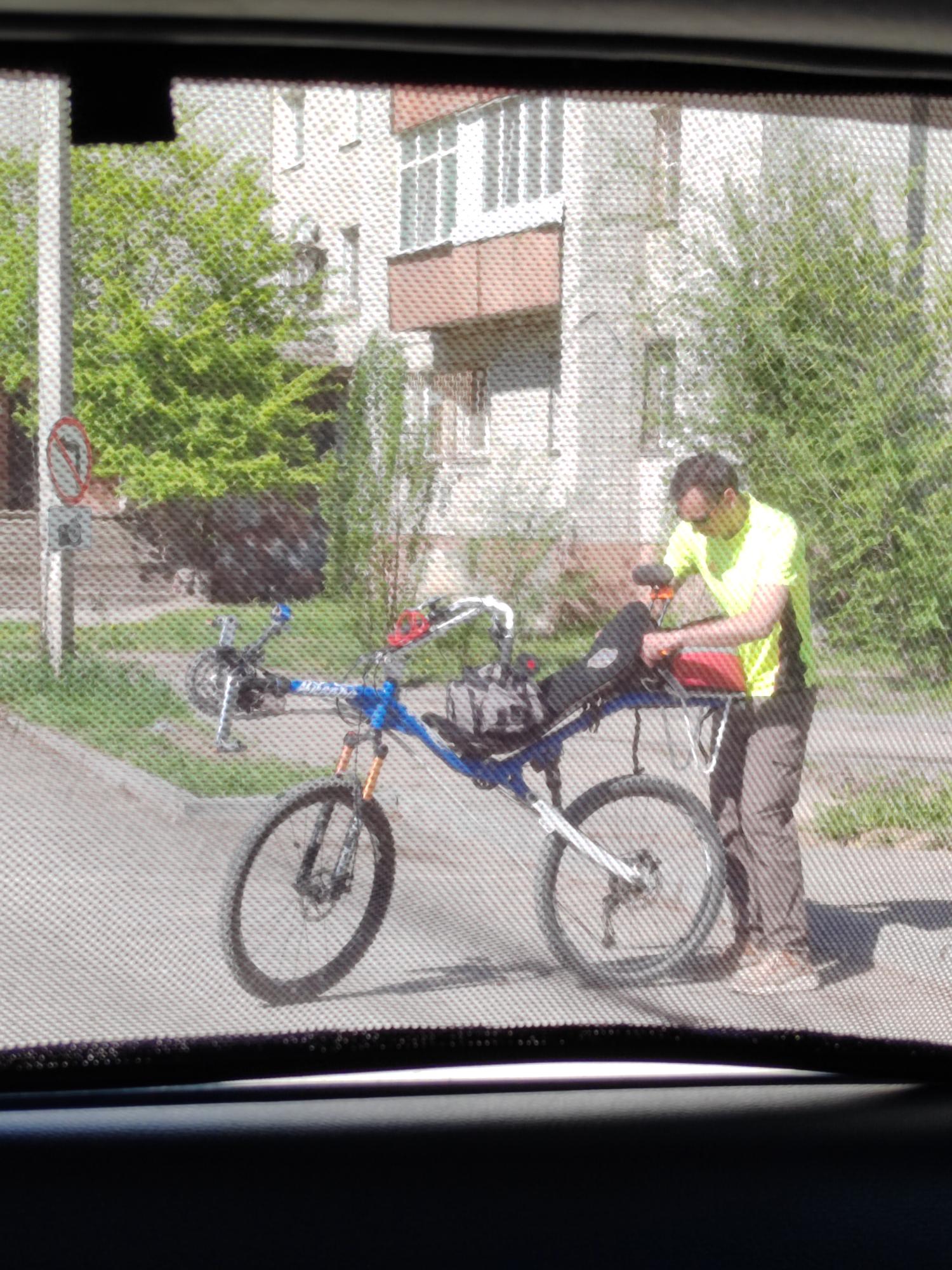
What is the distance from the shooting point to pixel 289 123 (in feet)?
7.51

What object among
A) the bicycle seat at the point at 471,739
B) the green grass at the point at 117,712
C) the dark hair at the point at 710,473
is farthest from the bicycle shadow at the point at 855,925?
the green grass at the point at 117,712

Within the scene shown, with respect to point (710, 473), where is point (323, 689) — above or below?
below

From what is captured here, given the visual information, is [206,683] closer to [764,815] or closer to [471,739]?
[471,739]

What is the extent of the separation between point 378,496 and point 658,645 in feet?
1.46

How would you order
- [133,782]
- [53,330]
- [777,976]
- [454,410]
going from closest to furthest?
[53,330], [133,782], [454,410], [777,976]

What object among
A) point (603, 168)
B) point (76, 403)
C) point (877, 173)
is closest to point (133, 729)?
point (76, 403)

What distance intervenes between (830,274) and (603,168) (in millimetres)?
338

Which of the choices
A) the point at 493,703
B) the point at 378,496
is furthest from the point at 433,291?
the point at 493,703

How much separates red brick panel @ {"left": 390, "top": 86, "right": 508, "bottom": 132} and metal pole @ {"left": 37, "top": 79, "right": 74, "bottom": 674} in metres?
0.42

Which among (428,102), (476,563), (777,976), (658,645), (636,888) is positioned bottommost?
(777,976)

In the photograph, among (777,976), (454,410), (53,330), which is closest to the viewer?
(53,330)

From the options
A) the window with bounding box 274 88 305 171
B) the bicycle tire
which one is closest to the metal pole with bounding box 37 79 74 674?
the bicycle tire

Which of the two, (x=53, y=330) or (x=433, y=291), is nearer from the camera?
(x=53, y=330)

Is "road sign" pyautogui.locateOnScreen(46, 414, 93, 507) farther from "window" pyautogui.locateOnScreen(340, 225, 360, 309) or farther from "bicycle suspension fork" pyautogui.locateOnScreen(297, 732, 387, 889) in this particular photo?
"bicycle suspension fork" pyautogui.locateOnScreen(297, 732, 387, 889)
